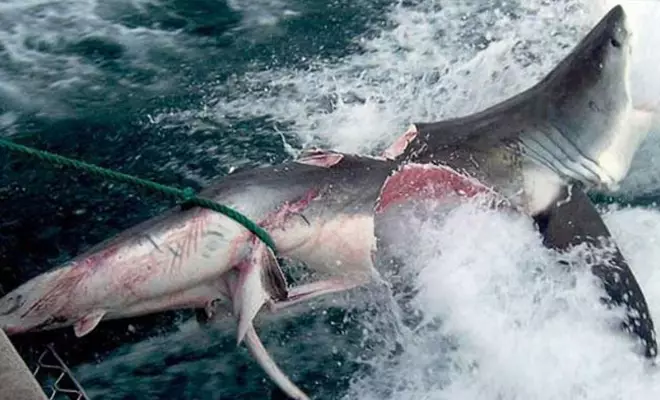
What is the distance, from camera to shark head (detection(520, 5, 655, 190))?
13.9 feet

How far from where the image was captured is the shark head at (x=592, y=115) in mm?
4238

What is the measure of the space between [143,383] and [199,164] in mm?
1463

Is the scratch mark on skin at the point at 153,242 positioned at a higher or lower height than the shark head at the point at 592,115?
higher

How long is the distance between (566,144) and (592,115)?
0.21 metres

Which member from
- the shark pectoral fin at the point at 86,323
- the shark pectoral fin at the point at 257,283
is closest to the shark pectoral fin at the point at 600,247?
the shark pectoral fin at the point at 257,283

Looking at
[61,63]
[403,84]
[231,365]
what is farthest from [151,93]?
[231,365]

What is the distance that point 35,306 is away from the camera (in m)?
3.26

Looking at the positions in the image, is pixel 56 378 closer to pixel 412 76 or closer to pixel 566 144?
pixel 566 144

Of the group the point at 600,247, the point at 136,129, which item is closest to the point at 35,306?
the point at 600,247

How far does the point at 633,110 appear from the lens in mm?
4527

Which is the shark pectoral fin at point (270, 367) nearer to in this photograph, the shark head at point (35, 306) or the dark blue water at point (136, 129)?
the dark blue water at point (136, 129)

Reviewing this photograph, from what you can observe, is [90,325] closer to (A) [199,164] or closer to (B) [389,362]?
(B) [389,362]

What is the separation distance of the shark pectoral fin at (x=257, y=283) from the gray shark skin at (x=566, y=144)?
719mm

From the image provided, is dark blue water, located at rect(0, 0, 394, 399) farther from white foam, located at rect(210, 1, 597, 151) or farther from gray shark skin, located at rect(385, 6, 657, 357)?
gray shark skin, located at rect(385, 6, 657, 357)
